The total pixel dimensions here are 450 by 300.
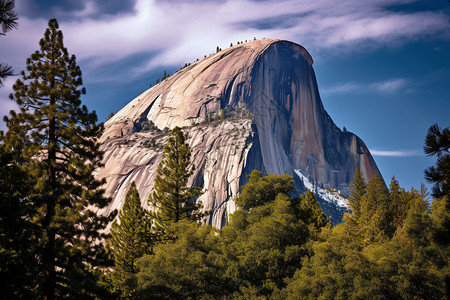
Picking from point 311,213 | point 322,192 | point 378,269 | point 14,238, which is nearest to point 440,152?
point 14,238

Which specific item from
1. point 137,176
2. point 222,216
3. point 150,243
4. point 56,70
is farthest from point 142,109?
point 56,70

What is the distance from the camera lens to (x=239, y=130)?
100 meters

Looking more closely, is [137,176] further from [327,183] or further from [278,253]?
[278,253]

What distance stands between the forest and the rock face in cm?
4471

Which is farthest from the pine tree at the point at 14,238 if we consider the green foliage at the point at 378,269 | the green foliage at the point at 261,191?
the green foliage at the point at 261,191

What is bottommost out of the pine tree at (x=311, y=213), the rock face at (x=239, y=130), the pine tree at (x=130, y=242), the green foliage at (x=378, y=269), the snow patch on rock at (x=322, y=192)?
the green foliage at (x=378, y=269)

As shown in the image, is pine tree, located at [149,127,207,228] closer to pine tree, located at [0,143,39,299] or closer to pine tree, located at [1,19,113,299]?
pine tree, located at [1,19,113,299]

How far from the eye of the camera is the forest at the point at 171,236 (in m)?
19.3

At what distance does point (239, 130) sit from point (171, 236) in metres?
64.6

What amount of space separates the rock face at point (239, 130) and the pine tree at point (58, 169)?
6042 cm

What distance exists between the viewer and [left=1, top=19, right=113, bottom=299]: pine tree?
66.5ft

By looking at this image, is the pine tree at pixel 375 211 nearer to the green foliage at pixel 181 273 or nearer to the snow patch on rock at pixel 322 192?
the green foliage at pixel 181 273

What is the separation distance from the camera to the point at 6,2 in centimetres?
1002

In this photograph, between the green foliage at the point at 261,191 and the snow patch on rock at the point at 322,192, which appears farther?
the snow patch on rock at the point at 322,192
